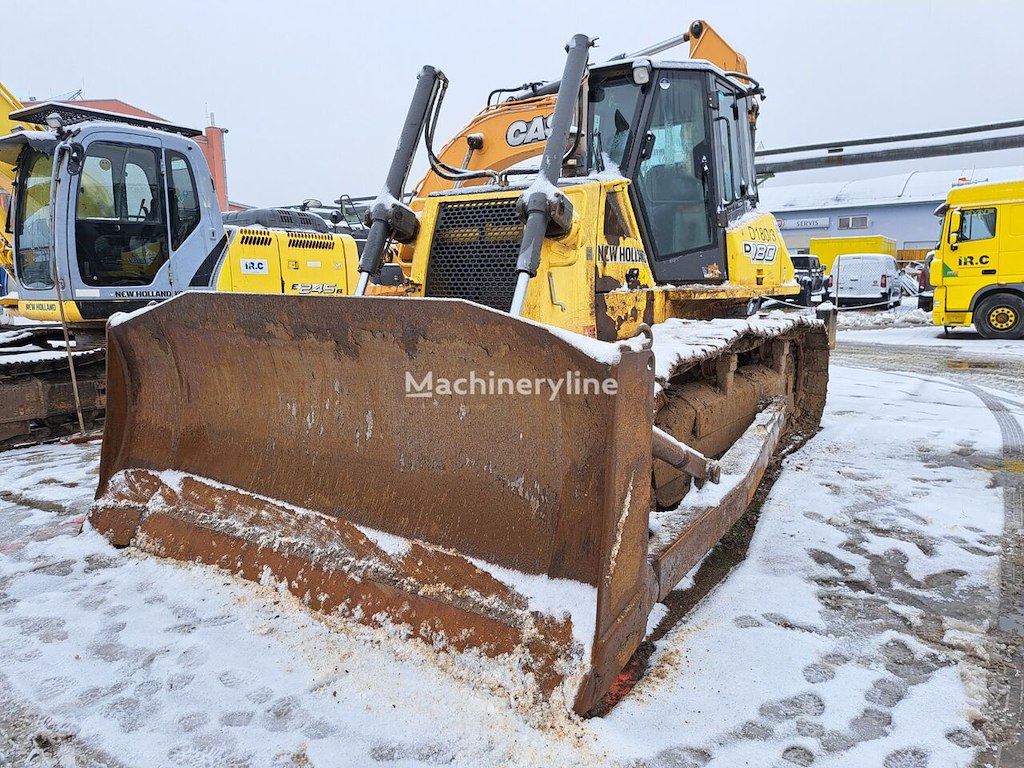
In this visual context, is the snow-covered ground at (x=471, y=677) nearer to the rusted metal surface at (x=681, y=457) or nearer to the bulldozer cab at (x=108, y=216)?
the rusted metal surface at (x=681, y=457)

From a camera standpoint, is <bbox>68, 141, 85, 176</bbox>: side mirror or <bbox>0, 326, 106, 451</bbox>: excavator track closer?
<bbox>0, 326, 106, 451</bbox>: excavator track

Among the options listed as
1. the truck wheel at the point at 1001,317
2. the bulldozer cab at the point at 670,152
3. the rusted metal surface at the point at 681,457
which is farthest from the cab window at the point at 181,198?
the truck wheel at the point at 1001,317

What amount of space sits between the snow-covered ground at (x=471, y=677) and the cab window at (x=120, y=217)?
133 inches

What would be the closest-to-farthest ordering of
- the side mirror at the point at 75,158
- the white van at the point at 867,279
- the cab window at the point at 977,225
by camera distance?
the side mirror at the point at 75,158 → the cab window at the point at 977,225 → the white van at the point at 867,279

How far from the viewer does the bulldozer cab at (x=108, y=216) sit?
19.8ft

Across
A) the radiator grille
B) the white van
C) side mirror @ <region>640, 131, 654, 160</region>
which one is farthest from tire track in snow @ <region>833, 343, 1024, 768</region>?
the white van

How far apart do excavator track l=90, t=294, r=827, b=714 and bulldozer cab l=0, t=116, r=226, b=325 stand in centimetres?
339

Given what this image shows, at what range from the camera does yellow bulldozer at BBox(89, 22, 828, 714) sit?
220 centimetres

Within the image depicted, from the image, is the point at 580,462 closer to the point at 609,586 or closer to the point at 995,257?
the point at 609,586

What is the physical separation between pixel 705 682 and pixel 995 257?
47.9ft

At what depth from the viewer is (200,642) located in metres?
2.52

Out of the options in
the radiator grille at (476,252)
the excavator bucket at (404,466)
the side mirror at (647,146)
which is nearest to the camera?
the excavator bucket at (404,466)

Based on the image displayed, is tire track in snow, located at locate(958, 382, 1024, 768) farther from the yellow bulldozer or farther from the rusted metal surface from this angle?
the rusted metal surface

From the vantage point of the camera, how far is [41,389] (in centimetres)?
586
